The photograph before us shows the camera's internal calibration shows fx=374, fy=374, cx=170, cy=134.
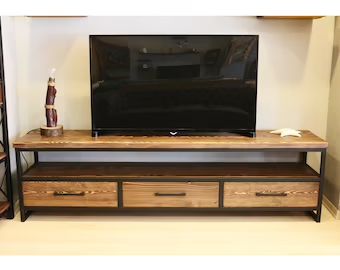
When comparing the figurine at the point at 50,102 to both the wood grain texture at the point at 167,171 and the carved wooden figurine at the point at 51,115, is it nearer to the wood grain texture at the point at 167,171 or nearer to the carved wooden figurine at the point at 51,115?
the carved wooden figurine at the point at 51,115

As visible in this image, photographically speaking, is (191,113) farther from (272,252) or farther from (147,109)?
(272,252)

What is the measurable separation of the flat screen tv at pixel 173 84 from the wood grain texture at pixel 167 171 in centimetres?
30

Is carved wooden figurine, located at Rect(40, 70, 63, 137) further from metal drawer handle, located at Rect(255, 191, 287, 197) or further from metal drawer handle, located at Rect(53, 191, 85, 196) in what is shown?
metal drawer handle, located at Rect(255, 191, 287, 197)

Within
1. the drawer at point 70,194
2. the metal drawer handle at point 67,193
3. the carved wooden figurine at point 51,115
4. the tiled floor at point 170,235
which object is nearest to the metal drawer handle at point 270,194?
the tiled floor at point 170,235

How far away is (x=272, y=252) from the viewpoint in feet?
7.79

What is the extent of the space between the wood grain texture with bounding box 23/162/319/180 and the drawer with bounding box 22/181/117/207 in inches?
2.1

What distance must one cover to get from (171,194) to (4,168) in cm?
128

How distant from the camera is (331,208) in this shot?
117 inches

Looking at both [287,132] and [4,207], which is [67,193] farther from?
[287,132]

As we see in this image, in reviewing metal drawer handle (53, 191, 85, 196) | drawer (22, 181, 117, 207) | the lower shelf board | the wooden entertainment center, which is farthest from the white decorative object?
the lower shelf board

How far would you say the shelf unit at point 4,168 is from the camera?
266cm

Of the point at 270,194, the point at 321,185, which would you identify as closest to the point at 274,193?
the point at 270,194
